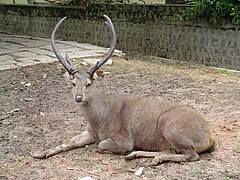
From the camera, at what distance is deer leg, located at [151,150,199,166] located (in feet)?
12.0

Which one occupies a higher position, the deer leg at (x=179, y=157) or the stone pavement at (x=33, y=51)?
the deer leg at (x=179, y=157)

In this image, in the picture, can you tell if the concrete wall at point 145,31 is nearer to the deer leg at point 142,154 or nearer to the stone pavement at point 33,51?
the stone pavement at point 33,51

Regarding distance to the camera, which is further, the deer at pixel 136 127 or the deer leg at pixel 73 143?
the deer leg at pixel 73 143

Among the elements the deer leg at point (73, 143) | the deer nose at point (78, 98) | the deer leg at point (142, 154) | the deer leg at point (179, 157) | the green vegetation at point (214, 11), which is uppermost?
the green vegetation at point (214, 11)

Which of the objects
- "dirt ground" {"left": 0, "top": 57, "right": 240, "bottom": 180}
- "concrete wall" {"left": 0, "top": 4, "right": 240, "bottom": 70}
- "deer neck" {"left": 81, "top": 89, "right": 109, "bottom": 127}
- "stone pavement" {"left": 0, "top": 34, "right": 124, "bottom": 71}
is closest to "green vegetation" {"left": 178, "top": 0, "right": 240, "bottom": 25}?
"concrete wall" {"left": 0, "top": 4, "right": 240, "bottom": 70}

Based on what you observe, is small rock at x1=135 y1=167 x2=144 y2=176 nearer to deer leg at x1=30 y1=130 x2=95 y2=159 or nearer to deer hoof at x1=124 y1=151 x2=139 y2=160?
deer hoof at x1=124 y1=151 x2=139 y2=160

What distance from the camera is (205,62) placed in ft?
27.2

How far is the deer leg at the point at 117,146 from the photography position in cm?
393

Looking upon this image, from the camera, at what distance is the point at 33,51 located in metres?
8.83

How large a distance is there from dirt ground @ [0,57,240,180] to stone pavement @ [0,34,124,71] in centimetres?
43

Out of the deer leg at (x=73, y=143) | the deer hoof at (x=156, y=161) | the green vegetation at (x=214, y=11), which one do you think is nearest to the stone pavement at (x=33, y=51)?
the green vegetation at (x=214, y=11)

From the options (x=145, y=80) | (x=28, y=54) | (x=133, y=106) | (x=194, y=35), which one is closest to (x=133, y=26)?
(x=194, y=35)

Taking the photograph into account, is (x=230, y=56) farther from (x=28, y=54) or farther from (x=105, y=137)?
(x=105, y=137)

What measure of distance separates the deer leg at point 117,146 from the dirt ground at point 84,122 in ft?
0.20
